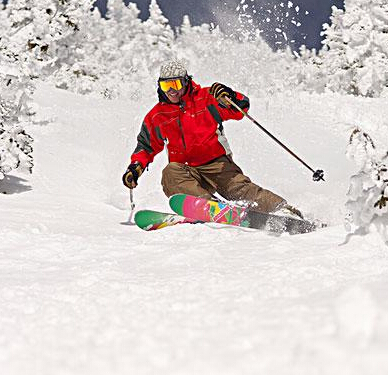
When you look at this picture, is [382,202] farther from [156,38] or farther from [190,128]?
[156,38]

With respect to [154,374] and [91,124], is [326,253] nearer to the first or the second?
[154,374]

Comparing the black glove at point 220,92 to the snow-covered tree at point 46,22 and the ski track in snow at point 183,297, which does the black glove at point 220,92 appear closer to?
the ski track in snow at point 183,297

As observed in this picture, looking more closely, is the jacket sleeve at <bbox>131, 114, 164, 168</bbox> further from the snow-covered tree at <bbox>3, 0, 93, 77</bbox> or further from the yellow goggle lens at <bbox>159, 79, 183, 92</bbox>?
the snow-covered tree at <bbox>3, 0, 93, 77</bbox>

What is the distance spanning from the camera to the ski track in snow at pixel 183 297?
1446mm

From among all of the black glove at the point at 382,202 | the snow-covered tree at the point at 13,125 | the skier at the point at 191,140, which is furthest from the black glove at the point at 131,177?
the black glove at the point at 382,202

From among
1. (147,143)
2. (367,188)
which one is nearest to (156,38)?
(147,143)

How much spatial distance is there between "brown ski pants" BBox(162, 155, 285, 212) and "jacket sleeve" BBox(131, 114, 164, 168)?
0.34 m

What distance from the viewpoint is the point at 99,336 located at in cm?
181

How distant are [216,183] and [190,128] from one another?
0.72 metres

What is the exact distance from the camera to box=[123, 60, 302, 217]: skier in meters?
5.51

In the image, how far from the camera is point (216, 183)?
19.3ft

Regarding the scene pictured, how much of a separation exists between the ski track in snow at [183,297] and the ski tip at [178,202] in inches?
20.5

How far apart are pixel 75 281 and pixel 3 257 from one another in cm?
108

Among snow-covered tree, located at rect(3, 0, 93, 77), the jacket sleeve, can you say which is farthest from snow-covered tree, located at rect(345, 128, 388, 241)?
snow-covered tree, located at rect(3, 0, 93, 77)
